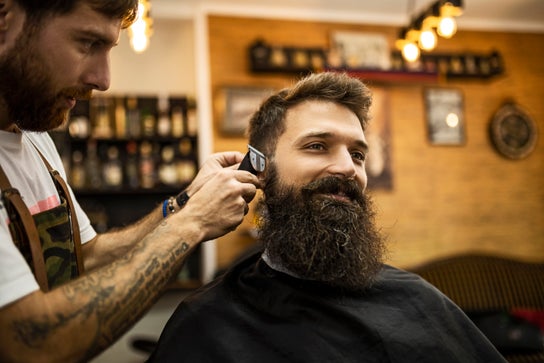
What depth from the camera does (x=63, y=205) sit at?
130cm

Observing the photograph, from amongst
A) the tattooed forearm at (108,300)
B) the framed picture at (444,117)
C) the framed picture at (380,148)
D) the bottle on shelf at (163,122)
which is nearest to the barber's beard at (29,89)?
the tattooed forearm at (108,300)

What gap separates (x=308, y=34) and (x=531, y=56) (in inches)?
116

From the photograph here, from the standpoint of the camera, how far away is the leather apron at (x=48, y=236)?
1.07m

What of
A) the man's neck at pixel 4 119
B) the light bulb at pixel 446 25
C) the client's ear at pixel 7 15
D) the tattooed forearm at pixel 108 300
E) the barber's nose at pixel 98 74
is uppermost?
the light bulb at pixel 446 25

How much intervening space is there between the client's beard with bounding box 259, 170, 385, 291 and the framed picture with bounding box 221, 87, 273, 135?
131 inches

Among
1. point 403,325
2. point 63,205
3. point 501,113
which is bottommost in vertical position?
point 403,325

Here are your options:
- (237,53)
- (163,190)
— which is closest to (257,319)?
(163,190)

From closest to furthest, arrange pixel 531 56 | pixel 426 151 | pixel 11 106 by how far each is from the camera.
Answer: pixel 11 106 → pixel 426 151 → pixel 531 56

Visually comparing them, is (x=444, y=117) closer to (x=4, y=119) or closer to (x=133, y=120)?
(x=133, y=120)

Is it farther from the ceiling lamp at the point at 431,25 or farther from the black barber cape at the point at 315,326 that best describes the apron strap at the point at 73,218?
the ceiling lamp at the point at 431,25

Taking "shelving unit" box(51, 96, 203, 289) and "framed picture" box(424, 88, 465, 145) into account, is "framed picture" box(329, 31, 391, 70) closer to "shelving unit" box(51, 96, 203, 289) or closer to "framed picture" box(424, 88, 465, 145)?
"framed picture" box(424, 88, 465, 145)

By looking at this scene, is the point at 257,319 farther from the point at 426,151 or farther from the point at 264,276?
the point at 426,151

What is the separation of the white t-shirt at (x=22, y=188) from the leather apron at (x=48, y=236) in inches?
1.0

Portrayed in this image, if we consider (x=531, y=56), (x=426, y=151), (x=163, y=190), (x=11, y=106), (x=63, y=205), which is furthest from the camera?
(x=531, y=56)
